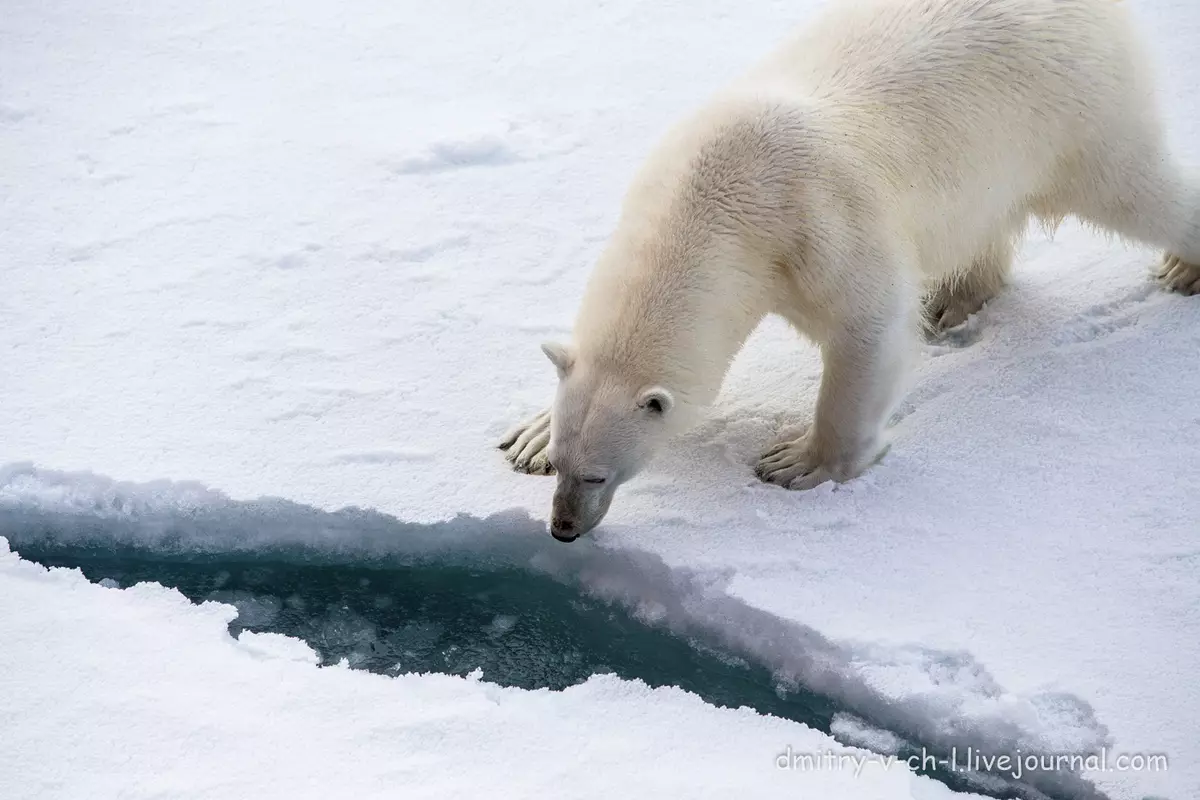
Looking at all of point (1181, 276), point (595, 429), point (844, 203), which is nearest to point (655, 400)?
point (595, 429)

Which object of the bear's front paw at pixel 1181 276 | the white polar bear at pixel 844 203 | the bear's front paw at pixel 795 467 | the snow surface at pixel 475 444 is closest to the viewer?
the snow surface at pixel 475 444

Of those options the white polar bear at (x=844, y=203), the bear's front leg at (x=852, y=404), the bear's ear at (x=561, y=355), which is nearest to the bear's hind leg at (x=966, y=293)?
the white polar bear at (x=844, y=203)

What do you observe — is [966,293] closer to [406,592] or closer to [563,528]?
[563,528]

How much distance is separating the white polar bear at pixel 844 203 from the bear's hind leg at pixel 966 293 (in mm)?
313

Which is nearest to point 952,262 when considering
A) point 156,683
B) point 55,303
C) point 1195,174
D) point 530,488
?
point 1195,174

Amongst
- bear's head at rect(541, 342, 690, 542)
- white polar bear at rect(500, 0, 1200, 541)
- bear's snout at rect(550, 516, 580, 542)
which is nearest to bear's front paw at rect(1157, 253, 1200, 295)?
white polar bear at rect(500, 0, 1200, 541)

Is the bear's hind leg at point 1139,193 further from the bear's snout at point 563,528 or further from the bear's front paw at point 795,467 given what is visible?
the bear's snout at point 563,528

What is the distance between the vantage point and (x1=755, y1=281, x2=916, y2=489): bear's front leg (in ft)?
12.1

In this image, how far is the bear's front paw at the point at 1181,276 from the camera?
4.50m

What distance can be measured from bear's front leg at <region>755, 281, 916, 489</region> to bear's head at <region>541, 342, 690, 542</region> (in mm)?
507

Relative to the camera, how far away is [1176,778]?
9.71 feet

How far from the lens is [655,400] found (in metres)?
3.42

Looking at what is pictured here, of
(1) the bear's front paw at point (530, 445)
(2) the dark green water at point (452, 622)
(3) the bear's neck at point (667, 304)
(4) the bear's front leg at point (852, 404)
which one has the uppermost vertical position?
(3) the bear's neck at point (667, 304)

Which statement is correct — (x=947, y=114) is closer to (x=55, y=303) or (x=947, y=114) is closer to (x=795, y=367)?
(x=795, y=367)
